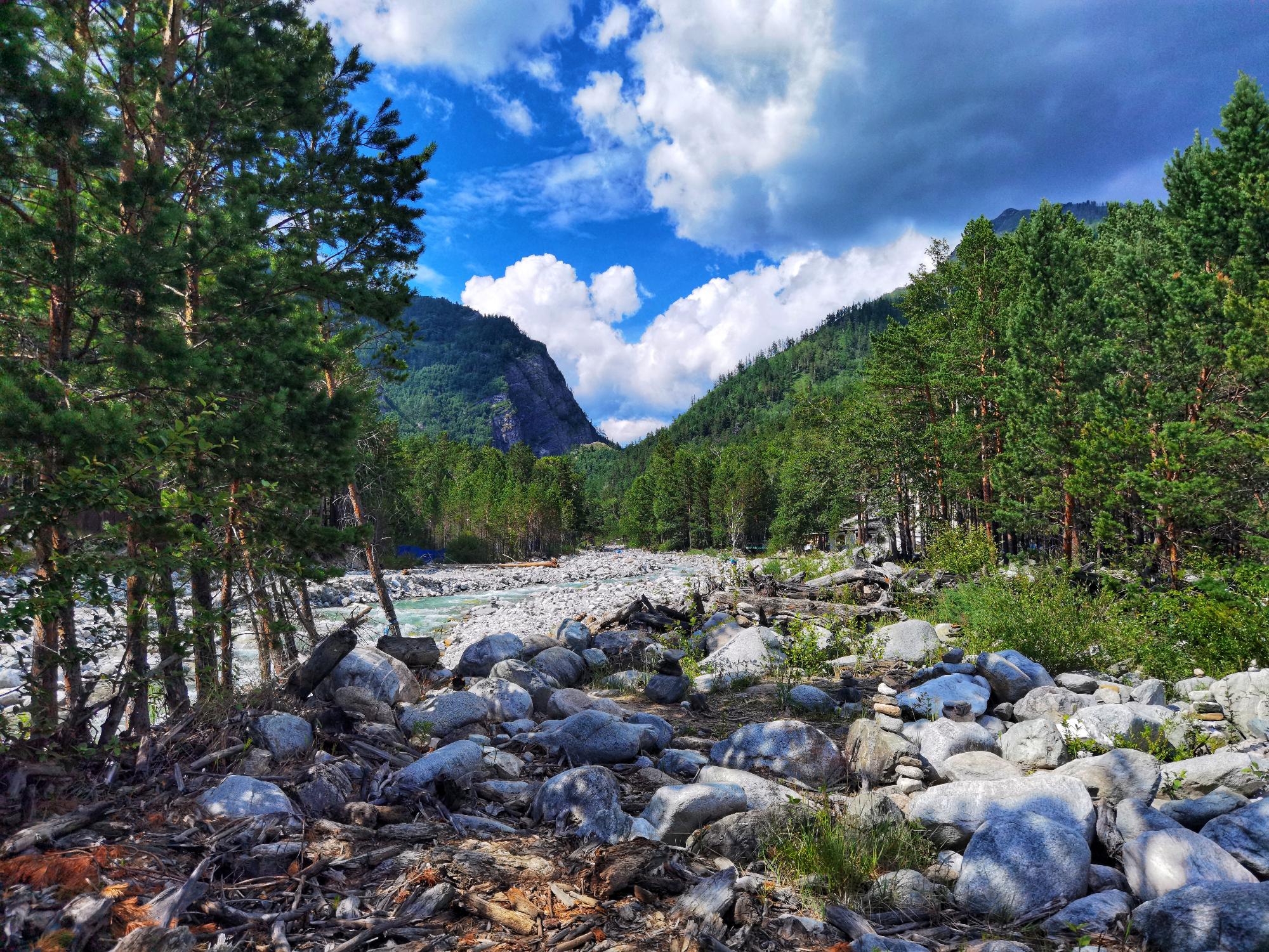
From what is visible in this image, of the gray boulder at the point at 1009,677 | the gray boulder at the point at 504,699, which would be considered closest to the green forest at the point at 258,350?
the gray boulder at the point at 504,699

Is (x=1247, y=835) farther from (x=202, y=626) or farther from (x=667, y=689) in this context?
(x=202, y=626)

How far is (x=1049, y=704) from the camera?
6492mm

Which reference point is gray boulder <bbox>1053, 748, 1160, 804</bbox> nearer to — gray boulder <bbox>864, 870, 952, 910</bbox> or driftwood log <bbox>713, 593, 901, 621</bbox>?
gray boulder <bbox>864, 870, 952, 910</bbox>

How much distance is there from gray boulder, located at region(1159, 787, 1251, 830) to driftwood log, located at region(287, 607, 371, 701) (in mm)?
6786

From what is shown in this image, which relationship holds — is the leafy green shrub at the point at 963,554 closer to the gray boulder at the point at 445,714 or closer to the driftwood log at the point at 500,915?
the gray boulder at the point at 445,714

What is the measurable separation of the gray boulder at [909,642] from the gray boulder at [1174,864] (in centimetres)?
652

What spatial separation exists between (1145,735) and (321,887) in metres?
6.32

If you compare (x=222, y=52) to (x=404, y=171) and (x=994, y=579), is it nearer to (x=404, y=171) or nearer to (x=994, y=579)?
(x=404, y=171)

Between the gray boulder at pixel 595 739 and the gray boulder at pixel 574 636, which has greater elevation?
the gray boulder at pixel 595 739

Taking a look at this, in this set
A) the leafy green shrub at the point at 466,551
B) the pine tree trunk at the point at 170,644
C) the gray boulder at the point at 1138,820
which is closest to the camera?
the gray boulder at the point at 1138,820

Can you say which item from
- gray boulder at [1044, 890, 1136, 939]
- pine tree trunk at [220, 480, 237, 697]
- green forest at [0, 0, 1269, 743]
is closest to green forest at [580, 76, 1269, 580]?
green forest at [0, 0, 1269, 743]

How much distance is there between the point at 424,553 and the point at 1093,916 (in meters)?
59.2

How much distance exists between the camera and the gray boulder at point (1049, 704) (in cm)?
636

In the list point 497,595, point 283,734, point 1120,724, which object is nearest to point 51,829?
point 283,734
